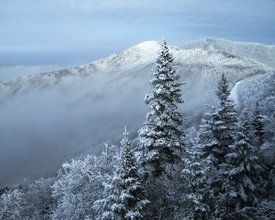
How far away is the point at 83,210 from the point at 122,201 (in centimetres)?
636

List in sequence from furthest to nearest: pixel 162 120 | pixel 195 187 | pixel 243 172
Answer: pixel 162 120 → pixel 243 172 → pixel 195 187

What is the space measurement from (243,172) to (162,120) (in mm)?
5893

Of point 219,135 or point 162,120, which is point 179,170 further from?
point 219,135

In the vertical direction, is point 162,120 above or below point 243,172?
above

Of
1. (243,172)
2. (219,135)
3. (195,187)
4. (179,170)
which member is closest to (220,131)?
(219,135)

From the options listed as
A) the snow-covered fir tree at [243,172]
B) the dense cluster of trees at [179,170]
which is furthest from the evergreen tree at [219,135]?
the snow-covered fir tree at [243,172]

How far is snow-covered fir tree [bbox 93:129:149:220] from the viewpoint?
23.9m

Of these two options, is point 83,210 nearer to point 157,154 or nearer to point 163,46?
point 157,154

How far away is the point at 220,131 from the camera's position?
2884 cm

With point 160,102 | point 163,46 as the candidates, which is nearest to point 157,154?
point 160,102

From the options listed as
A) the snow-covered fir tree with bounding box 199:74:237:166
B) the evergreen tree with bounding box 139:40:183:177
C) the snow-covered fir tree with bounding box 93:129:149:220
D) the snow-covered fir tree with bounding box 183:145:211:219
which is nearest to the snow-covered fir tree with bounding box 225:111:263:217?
the snow-covered fir tree with bounding box 183:145:211:219

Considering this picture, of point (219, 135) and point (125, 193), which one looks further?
point (219, 135)

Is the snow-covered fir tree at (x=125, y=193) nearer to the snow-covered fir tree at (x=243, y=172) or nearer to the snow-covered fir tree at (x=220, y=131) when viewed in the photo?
the snow-covered fir tree at (x=243, y=172)

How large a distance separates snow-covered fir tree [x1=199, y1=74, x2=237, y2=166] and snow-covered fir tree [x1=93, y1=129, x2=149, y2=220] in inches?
239
